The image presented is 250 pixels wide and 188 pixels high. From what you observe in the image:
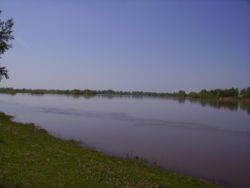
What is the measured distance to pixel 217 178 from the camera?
1397cm

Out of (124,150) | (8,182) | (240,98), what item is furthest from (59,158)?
(240,98)

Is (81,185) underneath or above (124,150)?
above

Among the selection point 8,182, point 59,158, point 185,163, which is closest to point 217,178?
point 185,163

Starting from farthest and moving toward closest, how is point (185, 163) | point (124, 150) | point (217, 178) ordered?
A: point (124, 150), point (185, 163), point (217, 178)

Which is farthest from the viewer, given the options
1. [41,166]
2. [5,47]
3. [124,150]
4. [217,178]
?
[5,47]

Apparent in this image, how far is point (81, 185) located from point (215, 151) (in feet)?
48.6

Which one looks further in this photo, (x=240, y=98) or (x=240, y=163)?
(x=240, y=98)

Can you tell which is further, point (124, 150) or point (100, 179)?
point (124, 150)

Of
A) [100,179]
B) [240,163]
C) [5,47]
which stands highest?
[5,47]

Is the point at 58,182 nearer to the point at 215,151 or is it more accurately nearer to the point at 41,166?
the point at 41,166

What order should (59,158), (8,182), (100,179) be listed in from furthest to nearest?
1. (59,158)
2. (100,179)
3. (8,182)

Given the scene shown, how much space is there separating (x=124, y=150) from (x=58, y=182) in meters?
11.1

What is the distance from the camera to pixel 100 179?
8.91 meters

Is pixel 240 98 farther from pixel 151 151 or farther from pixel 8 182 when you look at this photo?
pixel 8 182
